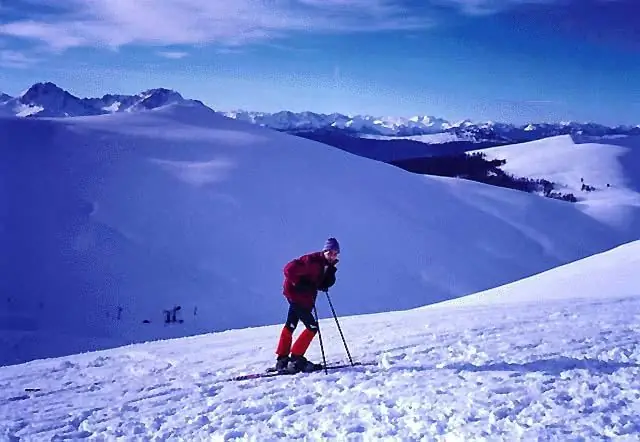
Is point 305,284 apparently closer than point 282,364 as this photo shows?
Yes

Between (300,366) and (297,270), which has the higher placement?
(297,270)

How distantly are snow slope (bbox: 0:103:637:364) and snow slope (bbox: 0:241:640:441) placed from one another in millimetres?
15950

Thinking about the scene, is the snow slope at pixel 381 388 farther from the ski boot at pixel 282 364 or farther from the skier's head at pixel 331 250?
the skier's head at pixel 331 250

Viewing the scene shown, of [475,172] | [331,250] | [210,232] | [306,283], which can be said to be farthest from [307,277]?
[475,172]

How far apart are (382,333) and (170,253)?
25011 millimetres

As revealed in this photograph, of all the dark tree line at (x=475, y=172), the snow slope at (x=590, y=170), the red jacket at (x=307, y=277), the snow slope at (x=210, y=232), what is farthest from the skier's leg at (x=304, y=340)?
the dark tree line at (x=475, y=172)

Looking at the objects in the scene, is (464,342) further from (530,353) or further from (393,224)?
(393,224)

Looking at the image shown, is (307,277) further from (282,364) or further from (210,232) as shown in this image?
(210,232)

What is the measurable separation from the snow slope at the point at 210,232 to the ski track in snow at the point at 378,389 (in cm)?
1613

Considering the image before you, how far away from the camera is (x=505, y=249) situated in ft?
152

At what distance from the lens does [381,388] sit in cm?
833

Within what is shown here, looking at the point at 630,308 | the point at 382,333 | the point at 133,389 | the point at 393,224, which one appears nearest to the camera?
the point at 133,389

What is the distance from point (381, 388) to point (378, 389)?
0.19 ft

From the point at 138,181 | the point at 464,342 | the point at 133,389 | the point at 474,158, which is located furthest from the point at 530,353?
the point at 474,158
